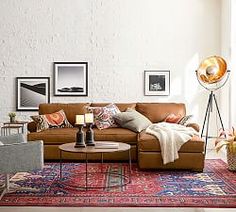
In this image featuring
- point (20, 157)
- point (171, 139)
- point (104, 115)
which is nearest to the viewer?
point (20, 157)

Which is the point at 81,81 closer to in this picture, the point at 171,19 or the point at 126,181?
the point at 171,19

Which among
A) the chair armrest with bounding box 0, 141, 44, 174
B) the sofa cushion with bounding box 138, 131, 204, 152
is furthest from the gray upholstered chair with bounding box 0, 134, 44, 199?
the sofa cushion with bounding box 138, 131, 204, 152

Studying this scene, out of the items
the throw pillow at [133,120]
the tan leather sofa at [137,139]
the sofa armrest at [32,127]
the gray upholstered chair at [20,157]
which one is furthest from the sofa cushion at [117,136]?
the gray upholstered chair at [20,157]

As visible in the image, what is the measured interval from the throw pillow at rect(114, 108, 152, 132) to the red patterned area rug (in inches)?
30.2

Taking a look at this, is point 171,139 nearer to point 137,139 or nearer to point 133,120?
point 137,139

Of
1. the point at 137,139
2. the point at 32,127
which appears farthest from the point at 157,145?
the point at 32,127

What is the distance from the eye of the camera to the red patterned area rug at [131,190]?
13.6ft

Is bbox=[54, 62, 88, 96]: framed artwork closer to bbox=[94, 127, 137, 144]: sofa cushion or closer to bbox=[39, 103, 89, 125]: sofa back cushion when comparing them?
bbox=[39, 103, 89, 125]: sofa back cushion

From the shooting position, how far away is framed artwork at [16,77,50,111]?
308 inches

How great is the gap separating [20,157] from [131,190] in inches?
49.5

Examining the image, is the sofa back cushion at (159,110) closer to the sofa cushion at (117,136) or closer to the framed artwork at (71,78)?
the sofa cushion at (117,136)

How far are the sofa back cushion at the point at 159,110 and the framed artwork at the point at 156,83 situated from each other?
737 mm

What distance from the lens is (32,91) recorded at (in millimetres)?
7828

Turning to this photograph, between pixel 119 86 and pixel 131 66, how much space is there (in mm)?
435
